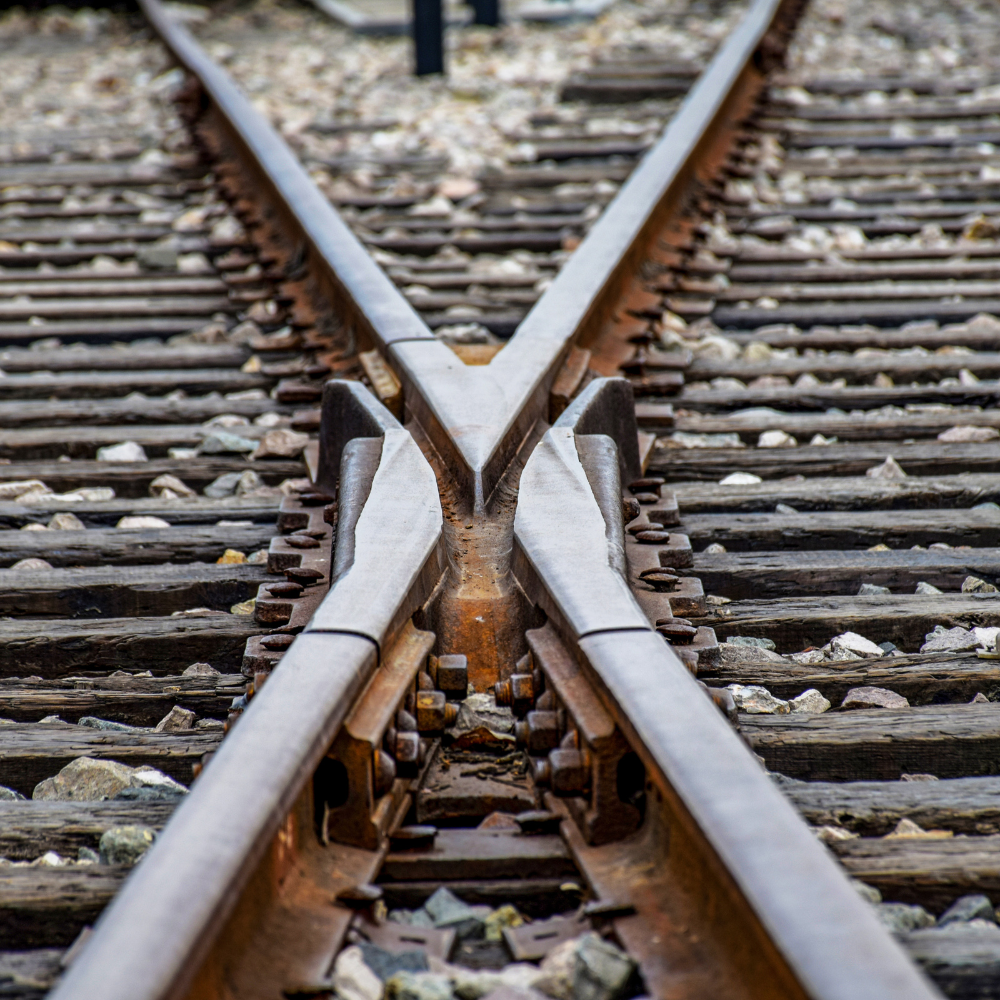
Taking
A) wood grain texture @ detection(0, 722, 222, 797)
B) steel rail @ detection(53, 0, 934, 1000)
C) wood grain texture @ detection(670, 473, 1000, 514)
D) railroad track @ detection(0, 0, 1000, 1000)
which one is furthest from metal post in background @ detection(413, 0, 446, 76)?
wood grain texture @ detection(0, 722, 222, 797)

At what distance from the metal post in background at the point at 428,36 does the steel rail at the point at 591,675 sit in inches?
246

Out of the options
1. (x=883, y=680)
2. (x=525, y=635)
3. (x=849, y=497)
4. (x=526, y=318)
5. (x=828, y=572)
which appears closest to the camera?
(x=525, y=635)

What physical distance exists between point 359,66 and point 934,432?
729 centimetres

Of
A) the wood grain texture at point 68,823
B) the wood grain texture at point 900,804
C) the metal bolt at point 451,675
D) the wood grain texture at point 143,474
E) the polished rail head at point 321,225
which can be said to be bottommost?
the wood grain texture at point 143,474

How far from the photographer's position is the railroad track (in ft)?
4.40

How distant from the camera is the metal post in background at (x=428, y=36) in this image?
336 inches

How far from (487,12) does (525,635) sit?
9.93m

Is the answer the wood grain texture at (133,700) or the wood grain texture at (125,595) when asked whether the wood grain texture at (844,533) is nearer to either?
the wood grain texture at (125,595)

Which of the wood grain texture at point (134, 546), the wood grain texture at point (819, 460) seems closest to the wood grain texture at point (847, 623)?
the wood grain texture at point (819, 460)

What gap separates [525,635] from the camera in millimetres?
1862

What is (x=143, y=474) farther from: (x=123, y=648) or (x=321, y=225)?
(x=321, y=225)

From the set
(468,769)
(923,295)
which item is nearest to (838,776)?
(468,769)

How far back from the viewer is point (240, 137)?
575 cm

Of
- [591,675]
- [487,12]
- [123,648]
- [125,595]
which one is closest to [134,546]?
[125,595]
